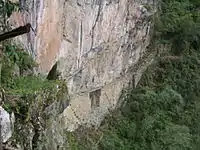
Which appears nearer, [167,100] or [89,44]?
[89,44]

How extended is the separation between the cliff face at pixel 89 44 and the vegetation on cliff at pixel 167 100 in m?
0.31

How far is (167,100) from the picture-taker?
31.3 feet

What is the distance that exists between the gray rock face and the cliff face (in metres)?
2.41

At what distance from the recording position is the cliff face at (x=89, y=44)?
702 centimetres

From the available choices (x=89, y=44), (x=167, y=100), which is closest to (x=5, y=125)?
(x=89, y=44)

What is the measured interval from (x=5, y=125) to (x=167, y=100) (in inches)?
245

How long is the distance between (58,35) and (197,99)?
3.84 metres

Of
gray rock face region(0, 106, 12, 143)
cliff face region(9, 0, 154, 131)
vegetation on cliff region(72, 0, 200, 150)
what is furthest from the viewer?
vegetation on cliff region(72, 0, 200, 150)

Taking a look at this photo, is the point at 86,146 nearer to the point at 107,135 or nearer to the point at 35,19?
the point at 107,135

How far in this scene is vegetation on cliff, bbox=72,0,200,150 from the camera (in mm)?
8797

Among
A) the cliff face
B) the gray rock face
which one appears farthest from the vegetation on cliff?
the gray rock face

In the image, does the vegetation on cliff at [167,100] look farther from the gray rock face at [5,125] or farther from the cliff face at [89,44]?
the gray rock face at [5,125]

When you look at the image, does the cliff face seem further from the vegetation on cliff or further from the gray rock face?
the gray rock face

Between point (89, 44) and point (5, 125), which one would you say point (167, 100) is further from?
point (5, 125)
